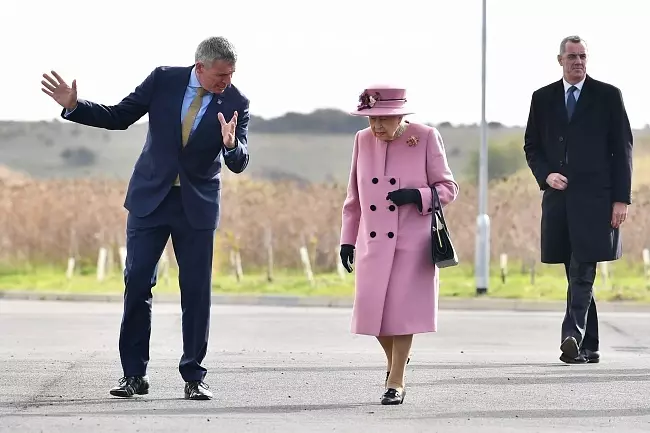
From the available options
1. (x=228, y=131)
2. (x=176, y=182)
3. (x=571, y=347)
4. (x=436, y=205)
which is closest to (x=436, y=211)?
(x=436, y=205)

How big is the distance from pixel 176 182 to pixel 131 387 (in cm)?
115

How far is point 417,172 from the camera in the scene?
31.2ft

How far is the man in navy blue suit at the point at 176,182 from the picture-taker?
9.26 metres

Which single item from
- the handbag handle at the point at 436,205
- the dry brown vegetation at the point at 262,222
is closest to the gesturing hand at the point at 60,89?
the handbag handle at the point at 436,205

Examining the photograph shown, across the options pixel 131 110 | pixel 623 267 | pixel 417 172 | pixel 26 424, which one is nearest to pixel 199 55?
pixel 131 110

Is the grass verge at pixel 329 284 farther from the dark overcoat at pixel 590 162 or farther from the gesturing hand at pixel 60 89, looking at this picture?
the gesturing hand at pixel 60 89

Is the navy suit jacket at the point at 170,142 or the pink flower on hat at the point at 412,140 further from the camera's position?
the pink flower on hat at the point at 412,140

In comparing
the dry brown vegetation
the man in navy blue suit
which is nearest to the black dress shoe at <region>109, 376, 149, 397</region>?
the man in navy blue suit

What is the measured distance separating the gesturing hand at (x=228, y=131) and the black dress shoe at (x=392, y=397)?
1.58 meters

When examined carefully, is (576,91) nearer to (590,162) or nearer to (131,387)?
(590,162)

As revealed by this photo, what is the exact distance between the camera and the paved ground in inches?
330

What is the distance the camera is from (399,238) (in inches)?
375

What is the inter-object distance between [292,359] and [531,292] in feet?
38.5

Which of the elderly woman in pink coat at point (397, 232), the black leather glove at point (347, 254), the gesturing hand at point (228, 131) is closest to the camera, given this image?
the gesturing hand at point (228, 131)
